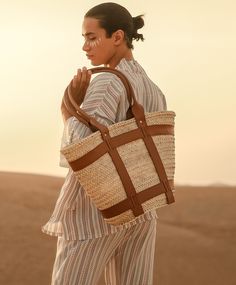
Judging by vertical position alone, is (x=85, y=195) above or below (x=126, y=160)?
below

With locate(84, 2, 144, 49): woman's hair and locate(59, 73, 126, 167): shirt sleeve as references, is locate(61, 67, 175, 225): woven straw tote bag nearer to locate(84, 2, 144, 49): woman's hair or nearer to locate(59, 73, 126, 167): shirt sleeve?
locate(59, 73, 126, 167): shirt sleeve

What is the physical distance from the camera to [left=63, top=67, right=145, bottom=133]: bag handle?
2261mm

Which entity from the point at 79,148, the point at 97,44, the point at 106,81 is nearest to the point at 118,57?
the point at 97,44

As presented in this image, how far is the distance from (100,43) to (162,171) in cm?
46

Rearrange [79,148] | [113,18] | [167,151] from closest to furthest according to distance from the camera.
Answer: [79,148]
[167,151]
[113,18]

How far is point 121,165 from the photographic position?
229cm

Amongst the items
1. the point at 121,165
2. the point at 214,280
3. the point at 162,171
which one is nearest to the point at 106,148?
the point at 121,165

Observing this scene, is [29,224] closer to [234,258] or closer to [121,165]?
[234,258]

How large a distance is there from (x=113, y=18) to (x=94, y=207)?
62 centimetres

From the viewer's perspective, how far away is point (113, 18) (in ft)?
8.36

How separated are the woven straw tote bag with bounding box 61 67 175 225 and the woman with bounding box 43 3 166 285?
0.18 feet

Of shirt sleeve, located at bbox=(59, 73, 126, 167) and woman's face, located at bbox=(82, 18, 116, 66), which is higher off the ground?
woman's face, located at bbox=(82, 18, 116, 66)

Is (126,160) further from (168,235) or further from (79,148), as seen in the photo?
(168,235)

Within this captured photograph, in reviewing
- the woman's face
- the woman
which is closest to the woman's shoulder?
the woman
